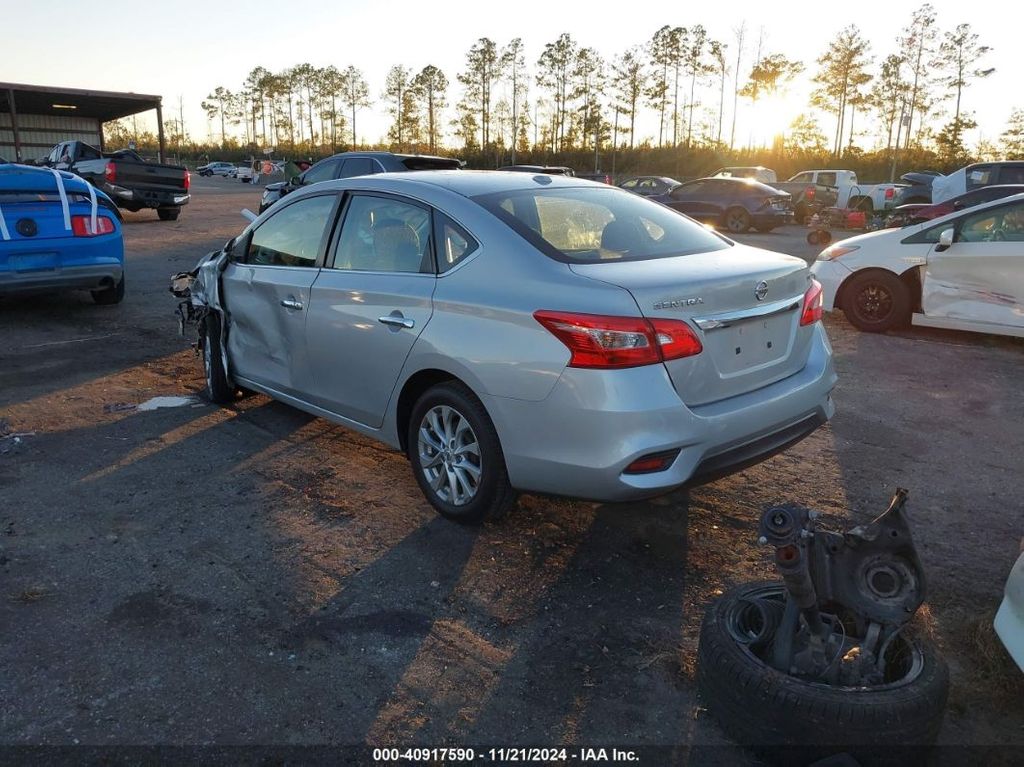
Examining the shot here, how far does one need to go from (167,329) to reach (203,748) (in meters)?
6.44

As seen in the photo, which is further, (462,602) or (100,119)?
(100,119)

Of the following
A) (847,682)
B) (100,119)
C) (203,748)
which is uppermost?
(100,119)

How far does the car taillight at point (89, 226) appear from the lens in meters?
7.95

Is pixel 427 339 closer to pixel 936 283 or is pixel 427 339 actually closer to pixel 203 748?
pixel 203 748

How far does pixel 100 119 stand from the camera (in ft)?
107

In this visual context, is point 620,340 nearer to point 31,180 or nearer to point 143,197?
point 31,180

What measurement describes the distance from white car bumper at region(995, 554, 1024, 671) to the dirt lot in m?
0.31

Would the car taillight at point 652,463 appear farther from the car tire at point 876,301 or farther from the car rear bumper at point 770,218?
the car rear bumper at point 770,218

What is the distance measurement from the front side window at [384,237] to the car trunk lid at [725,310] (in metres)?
0.94

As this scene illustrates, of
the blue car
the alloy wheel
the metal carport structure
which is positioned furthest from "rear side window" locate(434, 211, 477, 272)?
the metal carport structure

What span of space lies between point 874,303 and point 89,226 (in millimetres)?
7959

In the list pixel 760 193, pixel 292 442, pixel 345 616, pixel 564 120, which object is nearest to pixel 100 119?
pixel 760 193

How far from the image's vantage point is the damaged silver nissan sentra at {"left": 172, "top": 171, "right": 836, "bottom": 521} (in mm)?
3096

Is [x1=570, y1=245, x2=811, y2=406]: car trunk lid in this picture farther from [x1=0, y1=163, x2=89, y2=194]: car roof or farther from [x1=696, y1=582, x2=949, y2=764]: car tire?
[x1=0, y1=163, x2=89, y2=194]: car roof
